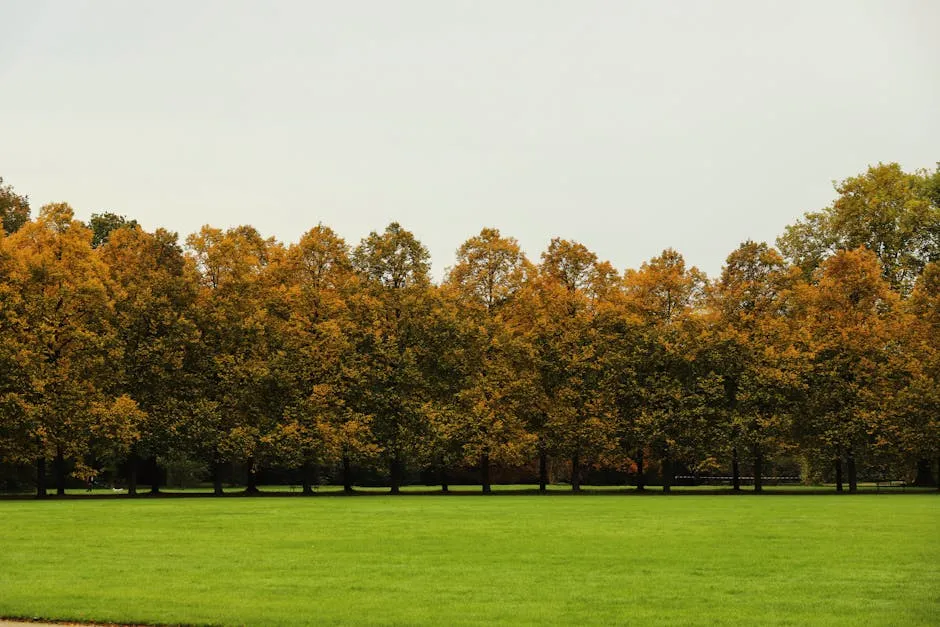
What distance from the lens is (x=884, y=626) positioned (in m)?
14.6

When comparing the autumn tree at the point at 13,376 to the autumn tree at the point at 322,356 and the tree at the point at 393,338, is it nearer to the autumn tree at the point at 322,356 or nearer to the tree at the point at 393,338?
the autumn tree at the point at 322,356

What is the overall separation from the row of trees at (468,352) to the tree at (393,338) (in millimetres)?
155

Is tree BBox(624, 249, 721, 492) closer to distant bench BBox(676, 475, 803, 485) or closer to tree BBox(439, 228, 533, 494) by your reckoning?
tree BBox(439, 228, 533, 494)

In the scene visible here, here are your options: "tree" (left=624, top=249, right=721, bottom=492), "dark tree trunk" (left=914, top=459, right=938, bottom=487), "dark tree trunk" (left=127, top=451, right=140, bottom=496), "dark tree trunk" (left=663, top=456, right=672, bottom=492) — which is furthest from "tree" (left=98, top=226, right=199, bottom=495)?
"dark tree trunk" (left=914, top=459, right=938, bottom=487)

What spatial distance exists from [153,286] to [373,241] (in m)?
15.7

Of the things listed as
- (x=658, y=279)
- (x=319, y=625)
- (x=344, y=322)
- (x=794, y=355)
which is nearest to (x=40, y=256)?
(x=344, y=322)

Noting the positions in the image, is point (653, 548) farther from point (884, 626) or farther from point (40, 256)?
point (40, 256)

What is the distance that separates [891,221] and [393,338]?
4146 cm

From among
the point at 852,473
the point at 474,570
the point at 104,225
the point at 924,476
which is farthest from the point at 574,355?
the point at 474,570

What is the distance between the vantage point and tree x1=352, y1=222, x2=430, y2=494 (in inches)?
2672

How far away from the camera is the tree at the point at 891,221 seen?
78250 mm

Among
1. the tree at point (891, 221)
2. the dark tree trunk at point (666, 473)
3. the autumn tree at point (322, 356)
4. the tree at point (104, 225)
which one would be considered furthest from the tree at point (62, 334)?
the tree at point (891, 221)

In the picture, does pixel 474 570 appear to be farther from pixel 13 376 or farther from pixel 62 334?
pixel 62 334

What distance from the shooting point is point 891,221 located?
263 ft
